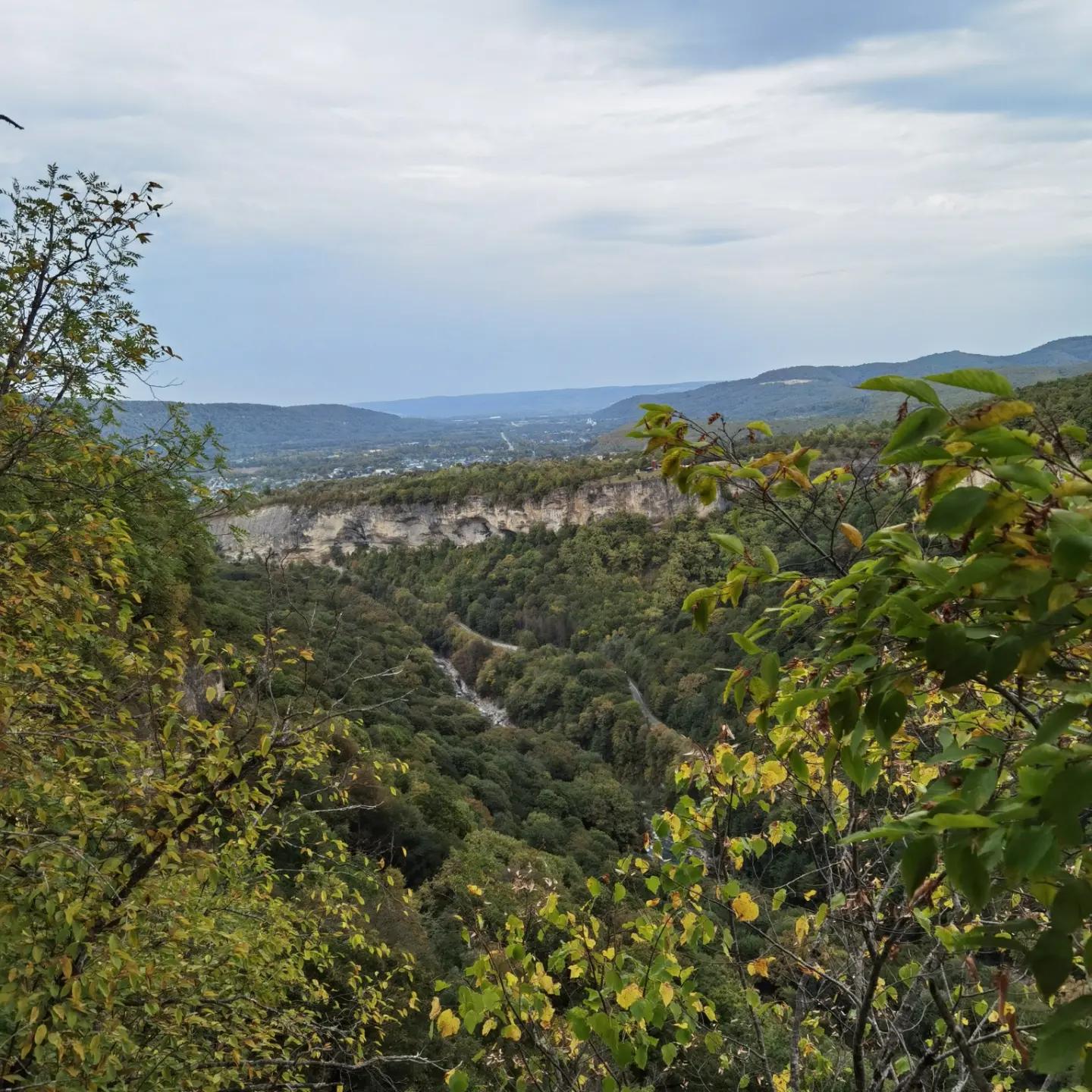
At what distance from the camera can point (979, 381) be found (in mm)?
1329

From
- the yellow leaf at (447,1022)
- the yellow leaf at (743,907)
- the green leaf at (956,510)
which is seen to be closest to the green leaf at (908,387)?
the green leaf at (956,510)

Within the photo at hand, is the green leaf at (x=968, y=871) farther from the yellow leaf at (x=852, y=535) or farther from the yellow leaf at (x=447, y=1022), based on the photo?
the yellow leaf at (x=447, y=1022)

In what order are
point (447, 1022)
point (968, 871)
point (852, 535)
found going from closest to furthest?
1. point (968, 871)
2. point (852, 535)
3. point (447, 1022)

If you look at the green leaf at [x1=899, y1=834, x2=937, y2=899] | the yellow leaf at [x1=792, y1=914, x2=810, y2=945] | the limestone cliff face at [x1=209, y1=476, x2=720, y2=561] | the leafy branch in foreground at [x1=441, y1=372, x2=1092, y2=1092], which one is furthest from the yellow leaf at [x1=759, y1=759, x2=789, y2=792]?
the limestone cliff face at [x1=209, y1=476, x2=720, y2=561]

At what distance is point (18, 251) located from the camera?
19.2 feet

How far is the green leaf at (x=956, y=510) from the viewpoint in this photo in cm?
130

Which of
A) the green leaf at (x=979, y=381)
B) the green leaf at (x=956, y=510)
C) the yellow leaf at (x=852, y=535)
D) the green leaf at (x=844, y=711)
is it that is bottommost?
the green leaf at (x=844, y=711)

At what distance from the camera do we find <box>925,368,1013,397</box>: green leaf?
126 cm

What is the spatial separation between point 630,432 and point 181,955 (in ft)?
18.8

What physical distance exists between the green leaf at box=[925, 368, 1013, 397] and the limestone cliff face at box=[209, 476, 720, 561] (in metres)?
77.9

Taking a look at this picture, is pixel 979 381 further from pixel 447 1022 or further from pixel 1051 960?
pixel 447 1022

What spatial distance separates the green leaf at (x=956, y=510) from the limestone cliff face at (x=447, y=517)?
77971 millimetres

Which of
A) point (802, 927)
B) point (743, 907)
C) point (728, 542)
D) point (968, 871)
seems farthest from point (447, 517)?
point (968, 871)

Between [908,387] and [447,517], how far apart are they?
96.1m
